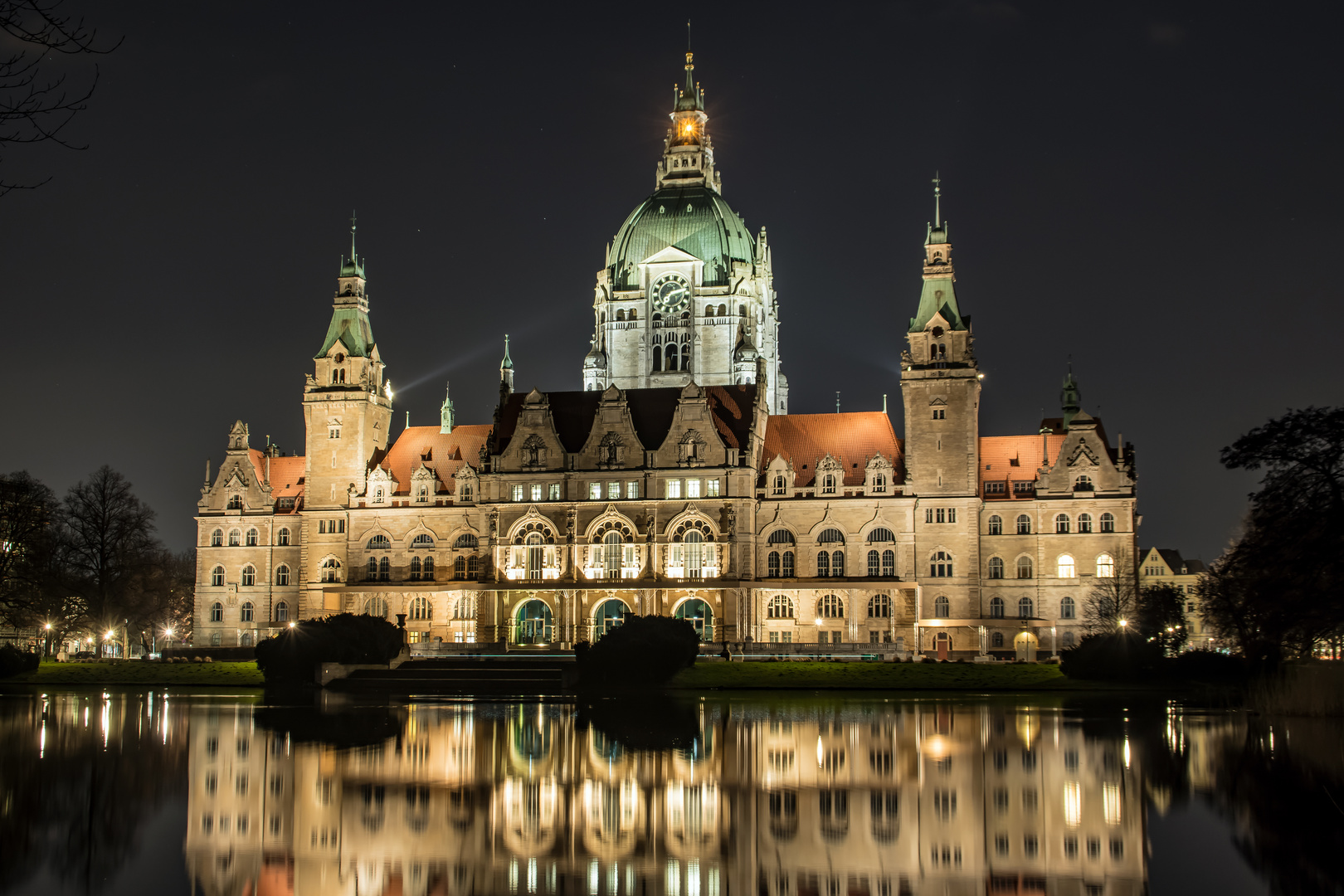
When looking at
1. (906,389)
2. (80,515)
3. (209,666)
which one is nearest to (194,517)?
(80,515)

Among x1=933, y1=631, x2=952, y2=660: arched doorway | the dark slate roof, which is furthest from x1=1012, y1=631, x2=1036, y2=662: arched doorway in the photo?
the dark slate roof

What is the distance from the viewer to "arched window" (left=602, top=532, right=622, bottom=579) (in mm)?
89625

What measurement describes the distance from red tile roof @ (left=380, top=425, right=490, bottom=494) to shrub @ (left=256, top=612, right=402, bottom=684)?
28546mm

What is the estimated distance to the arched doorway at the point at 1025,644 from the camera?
85.1 meters

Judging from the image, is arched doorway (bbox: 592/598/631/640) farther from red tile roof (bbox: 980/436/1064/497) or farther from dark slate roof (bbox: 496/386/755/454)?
red tile roof (bbox: 980/436/1064/497)

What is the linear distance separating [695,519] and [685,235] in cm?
4052

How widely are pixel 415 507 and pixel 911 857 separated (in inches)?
3111

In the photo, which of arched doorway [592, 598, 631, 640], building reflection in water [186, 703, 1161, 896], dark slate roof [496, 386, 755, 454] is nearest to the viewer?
building reflection in water [186, 703, 1161, 896]

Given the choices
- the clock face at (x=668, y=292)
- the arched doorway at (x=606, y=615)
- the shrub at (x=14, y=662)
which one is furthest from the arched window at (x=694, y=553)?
the shrub at (x=14, y=662)

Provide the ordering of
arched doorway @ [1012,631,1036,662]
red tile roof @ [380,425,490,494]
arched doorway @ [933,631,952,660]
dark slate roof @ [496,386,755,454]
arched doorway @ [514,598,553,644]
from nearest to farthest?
arched doorway @ [1012,631,1036,662] → arched doorway @ [933,631,952,660] → arched doorway @ [514,598,553,644] → dark slate roof @ [496,386,755,454] → red tile roof @ [380,425,490,494]

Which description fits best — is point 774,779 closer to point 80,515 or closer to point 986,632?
point 986,632

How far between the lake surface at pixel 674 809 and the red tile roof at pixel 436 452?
57.1 meters

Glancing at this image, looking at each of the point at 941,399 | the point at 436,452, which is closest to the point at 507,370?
the point at 436,452

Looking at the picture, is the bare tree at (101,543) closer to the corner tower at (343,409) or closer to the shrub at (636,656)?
the corner tower at (343,409)
